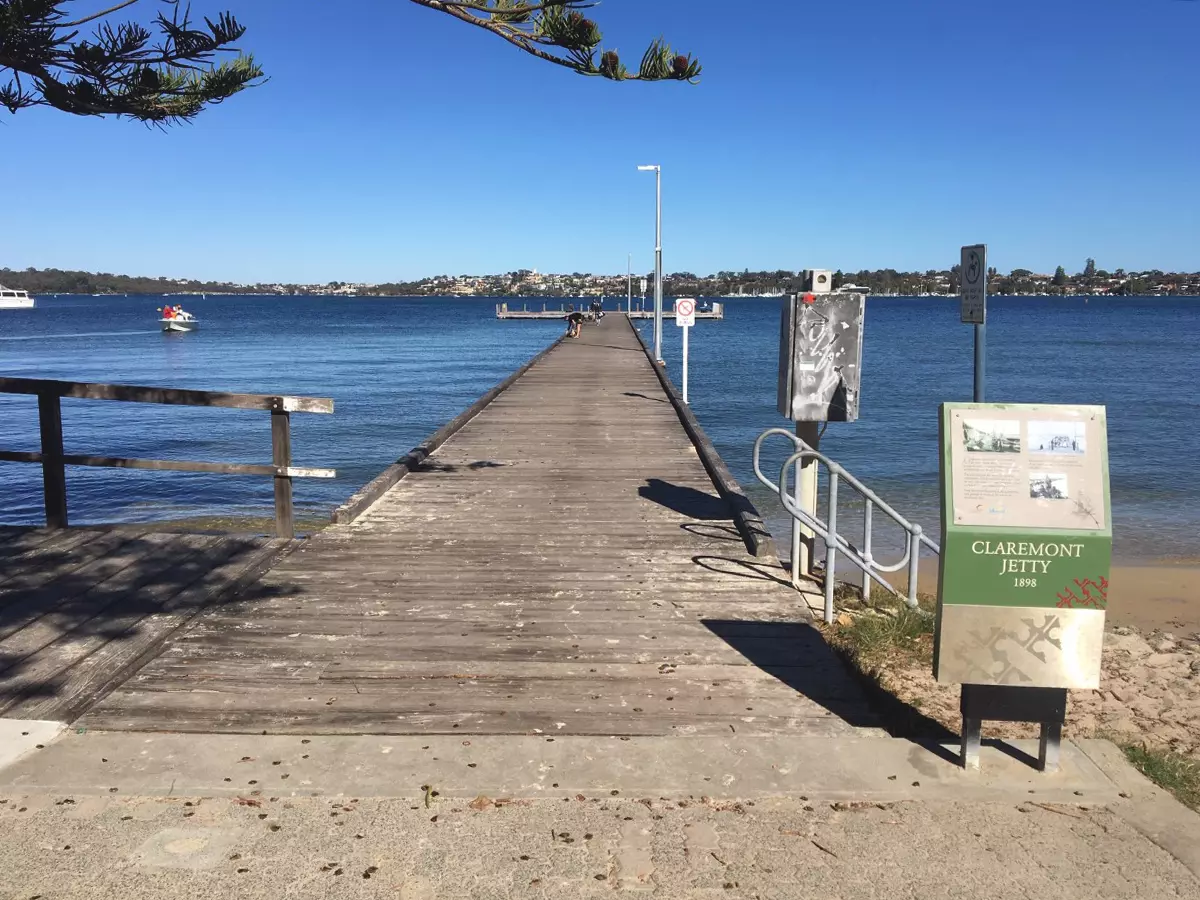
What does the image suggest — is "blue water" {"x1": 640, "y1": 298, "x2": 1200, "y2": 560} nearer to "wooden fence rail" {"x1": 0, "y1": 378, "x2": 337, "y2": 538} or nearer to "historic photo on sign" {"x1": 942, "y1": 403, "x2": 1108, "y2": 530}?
"wooden fence rail" {"x1": 0, "y1": 378, "x2": 337, "y2": 538}

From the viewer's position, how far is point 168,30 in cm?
481

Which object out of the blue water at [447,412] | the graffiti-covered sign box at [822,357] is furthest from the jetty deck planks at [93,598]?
the blue water at [447,412]

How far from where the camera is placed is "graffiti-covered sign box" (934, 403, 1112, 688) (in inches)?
147

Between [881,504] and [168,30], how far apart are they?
4.72 m

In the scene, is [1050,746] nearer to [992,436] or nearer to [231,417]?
[992,436]

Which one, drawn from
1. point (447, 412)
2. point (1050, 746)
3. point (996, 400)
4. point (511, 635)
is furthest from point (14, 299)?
point (1050, 746)

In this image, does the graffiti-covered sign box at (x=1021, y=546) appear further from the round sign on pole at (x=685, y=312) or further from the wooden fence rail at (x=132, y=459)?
the round sign on pole at (x=685, y=312)

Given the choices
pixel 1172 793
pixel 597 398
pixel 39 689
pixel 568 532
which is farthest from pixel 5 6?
pixel 597 398

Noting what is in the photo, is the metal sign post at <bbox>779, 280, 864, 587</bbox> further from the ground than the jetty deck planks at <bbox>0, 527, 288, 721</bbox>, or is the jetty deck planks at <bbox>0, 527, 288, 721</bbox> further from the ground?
the metal sign post at <bbox>779, 280, 864, 587</bbox>

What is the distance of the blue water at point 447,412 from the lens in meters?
17.6

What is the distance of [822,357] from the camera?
645 cm

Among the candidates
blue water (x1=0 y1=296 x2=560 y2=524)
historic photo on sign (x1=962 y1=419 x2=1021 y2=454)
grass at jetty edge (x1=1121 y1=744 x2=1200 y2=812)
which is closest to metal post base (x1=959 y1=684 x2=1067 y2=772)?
grass at jetty edge (x1=1121 y1=744 x2=1200 y2=812)

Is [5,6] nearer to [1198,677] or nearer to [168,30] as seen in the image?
[168,30]

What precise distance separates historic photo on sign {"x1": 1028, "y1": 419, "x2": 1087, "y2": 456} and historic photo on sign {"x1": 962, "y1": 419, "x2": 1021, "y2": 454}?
63 millimetres
